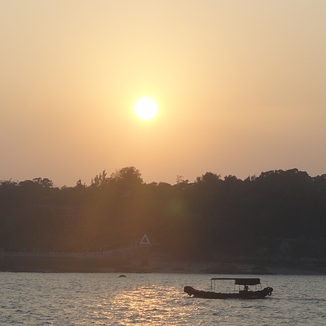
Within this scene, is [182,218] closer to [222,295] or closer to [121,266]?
[121,266]

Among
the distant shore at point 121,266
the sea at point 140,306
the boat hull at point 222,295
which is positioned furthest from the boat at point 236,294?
the distant shore at point 121,266

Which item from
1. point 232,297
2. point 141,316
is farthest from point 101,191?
point 141,316

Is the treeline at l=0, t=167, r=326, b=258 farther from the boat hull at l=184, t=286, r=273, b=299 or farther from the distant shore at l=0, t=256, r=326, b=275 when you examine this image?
the boat hull at l=184, t=286, r=273, b=299

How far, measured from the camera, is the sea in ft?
199

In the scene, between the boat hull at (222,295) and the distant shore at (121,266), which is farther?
the distant shore at (121,266)

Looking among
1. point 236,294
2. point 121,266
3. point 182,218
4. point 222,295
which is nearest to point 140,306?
point 222,295

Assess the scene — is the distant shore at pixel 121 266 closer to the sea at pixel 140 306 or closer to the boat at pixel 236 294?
the sea at pixel 140 306

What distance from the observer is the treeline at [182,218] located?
493 ft

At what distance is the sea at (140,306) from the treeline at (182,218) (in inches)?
1863

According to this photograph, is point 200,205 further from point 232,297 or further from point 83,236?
point 232,297

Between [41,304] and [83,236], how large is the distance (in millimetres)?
81643

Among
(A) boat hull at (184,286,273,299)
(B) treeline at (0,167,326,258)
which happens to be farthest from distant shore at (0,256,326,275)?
(A) boat hull at (184,286,273,299)

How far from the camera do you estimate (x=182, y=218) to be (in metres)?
153

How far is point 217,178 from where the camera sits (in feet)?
602
